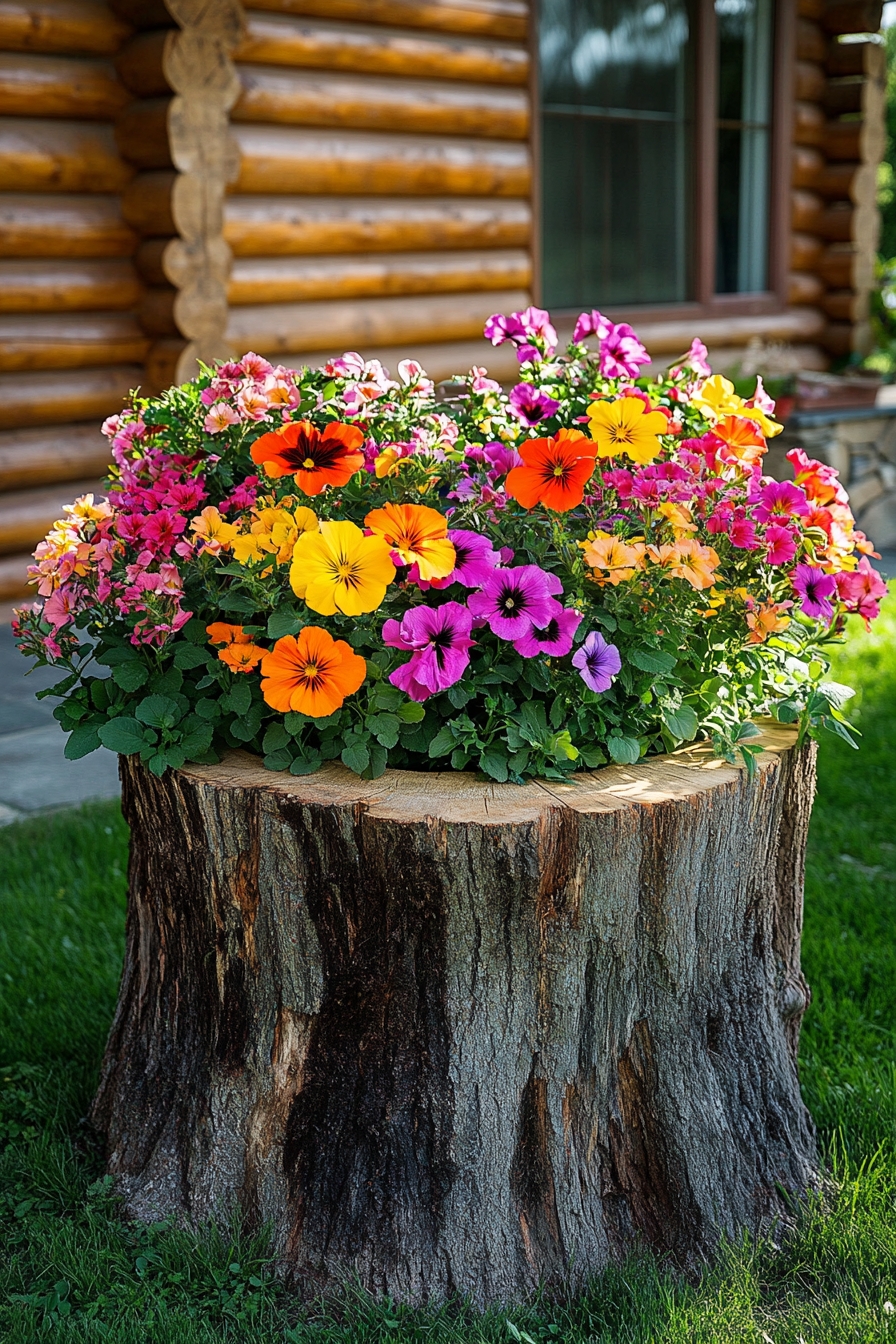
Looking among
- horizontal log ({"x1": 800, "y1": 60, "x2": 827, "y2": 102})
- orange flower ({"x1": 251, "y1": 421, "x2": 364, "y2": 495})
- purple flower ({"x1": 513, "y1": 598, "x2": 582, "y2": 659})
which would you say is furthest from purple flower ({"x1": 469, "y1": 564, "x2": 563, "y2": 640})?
horizontal log ({"x1": 800, "y1": 60, "x2": 827, "y2": 102})

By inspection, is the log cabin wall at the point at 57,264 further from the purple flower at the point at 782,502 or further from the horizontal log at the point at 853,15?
the horizontal log at the point at 853,15

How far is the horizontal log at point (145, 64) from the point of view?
171 inches

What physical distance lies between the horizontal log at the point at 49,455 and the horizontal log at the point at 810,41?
15.7 feet

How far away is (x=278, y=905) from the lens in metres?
1.61

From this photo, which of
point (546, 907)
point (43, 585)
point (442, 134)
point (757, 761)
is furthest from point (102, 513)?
point (442, 134)

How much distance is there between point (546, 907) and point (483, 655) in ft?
1.09

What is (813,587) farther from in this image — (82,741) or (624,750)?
(82,741)

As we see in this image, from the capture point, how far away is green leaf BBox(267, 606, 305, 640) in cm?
157

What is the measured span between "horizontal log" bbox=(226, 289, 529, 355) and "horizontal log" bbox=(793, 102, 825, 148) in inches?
100

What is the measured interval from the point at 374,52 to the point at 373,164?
0.41m

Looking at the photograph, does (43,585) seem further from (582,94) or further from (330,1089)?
(582,94)

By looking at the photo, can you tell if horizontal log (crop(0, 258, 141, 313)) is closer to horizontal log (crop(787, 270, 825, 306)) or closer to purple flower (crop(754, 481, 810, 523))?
purple flower (crop(754, 481, 810, 523))

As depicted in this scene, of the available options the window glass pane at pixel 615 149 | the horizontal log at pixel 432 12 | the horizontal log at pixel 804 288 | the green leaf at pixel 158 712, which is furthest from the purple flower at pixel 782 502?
the horizontal log at pixel 804 288

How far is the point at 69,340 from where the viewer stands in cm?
468
